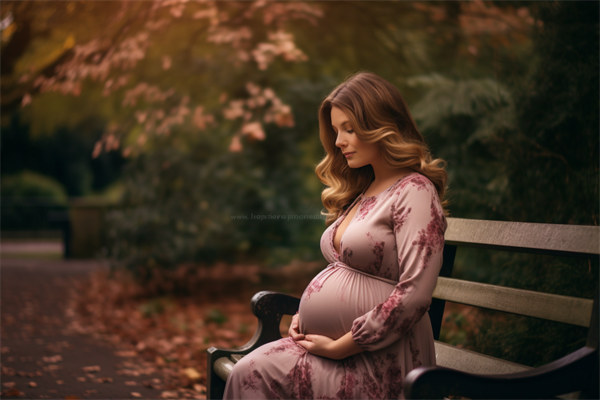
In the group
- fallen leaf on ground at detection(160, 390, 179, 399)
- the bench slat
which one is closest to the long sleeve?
the bench slat

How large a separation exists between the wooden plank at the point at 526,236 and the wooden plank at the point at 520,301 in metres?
0.18

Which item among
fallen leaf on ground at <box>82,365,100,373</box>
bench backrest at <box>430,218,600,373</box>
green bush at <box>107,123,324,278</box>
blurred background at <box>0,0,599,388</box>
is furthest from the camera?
green bush at <box>107,123,324,278</box>

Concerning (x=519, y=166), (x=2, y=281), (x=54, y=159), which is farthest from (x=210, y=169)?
(x=54, y=159)

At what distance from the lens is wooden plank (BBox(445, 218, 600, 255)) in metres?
2.05

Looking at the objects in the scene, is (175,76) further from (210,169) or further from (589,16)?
(589,16)

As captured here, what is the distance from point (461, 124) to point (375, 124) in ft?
11.1

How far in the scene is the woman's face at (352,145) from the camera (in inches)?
92.4

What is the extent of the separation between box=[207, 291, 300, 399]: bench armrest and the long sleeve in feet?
2.58

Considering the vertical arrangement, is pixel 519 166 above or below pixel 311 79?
below

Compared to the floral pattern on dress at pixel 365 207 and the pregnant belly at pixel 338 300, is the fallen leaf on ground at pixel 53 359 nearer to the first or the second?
the pregnant belly at pixel 338 300

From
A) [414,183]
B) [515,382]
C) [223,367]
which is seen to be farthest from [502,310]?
[223,367]

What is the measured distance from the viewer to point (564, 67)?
380cm

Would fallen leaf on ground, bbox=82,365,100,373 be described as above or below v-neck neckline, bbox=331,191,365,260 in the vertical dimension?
below

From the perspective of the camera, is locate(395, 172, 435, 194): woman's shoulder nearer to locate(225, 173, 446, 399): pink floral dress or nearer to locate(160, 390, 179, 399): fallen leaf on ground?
locate(225, 173, 446, 399): pink floral dress
